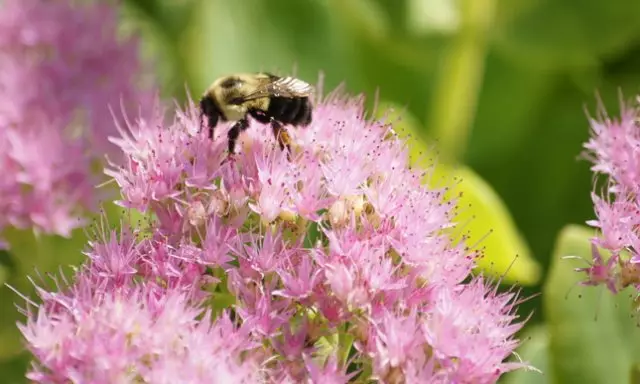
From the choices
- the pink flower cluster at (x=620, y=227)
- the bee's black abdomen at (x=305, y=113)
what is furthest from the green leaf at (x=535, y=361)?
the bee's black abdomen at (x=305, y=113)

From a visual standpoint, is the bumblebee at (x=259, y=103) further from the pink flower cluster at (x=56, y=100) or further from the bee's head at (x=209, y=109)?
the pink flower cluster at (x=56, y=100)

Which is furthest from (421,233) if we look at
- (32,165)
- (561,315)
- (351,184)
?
(32,165)

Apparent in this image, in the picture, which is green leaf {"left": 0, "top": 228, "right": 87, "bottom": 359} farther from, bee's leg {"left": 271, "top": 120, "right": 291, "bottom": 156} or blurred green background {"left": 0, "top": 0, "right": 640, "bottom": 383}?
bee's leg {"left": 271, "top": 120, "right": 291, "bottom": 156}

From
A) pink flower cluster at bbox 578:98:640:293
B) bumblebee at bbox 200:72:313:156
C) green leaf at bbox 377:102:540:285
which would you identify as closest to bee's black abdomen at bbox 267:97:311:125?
bumblebee at bbox 200:72:313:156

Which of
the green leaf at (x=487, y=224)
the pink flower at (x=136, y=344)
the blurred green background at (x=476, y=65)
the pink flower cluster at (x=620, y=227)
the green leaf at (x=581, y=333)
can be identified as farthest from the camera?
the blurred green background at (x=476, y=65)

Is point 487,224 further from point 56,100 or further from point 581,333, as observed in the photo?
point 56,100
